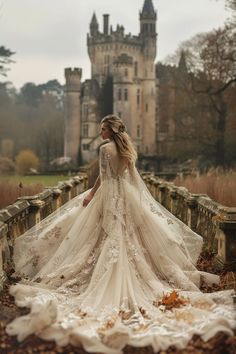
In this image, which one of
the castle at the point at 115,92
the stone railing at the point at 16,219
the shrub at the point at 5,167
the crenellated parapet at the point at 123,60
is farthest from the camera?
the castle at the point at 115,92

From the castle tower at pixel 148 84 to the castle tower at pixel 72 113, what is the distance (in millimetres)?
7272

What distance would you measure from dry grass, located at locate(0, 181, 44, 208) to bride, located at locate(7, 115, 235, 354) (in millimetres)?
3877

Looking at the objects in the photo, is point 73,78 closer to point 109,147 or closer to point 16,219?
point 16,219

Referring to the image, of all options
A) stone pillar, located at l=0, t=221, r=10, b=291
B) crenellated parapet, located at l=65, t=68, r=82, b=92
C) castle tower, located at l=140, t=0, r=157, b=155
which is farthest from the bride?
crenellated parapet, located at l=65, t=68, r=82, b=92

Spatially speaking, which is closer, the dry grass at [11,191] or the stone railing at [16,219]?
the stone railing at [16,219]

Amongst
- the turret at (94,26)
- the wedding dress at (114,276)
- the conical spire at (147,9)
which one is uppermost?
the conical spire at (147,9)

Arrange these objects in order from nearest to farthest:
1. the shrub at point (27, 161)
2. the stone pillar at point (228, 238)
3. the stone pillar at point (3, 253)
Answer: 1. the stone pillar at point (3, 253)
2. the stone pillar at point (228, 238)
3. the shrub at point (27, 161)

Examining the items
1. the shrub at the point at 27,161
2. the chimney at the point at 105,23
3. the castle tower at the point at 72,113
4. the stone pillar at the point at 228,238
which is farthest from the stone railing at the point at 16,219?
the chimney at the point at 105,23

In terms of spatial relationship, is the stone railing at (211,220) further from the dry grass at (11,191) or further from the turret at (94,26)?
the turret at (94,26)

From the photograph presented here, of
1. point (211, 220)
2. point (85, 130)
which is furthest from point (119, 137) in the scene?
point (85, 130)

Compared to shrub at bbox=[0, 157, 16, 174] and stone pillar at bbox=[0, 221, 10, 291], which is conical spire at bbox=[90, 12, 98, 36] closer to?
shrub at bbox=[0, 157, 16, 174]

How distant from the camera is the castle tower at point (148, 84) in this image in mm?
64875

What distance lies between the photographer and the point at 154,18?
6925 cm

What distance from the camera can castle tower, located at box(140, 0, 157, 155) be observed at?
64.9 metres
